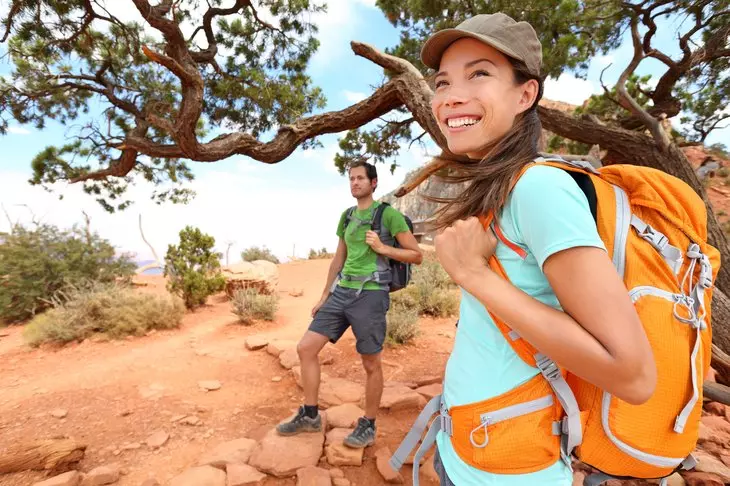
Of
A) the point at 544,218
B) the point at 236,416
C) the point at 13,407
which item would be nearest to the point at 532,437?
the point at 544,218

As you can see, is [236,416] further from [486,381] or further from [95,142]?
[95,142]

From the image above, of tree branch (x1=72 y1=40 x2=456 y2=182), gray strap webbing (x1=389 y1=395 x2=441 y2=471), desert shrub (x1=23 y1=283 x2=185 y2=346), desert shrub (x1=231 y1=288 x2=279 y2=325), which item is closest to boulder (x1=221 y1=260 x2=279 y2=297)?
desert shrub (x1=231 y1=288 x2=279 y2=325)

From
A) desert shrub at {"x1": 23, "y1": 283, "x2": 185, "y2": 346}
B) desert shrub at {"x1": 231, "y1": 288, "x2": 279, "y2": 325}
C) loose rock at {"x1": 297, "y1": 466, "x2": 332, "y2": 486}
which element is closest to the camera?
loose rock at {"x1": 297, "y1": 466, "x2": 332, "y2": 486}

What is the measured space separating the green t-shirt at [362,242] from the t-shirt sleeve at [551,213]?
222 cm

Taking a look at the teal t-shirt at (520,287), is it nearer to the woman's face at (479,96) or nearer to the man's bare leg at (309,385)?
the woman's face at (479,96)

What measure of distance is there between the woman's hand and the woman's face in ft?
0.80

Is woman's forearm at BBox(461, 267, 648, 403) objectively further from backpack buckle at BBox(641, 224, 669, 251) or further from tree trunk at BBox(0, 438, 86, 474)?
tree trunk at BBox(0, 438, 86, 474)

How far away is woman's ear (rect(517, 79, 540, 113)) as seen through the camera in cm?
99

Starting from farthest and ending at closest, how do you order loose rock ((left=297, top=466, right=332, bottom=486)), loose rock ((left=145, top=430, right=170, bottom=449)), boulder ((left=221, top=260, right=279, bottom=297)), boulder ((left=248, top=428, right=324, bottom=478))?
A: boulder ((left=221, top=260, right=279, bottom=297)) < loose rock ((left=145, top=430, right=170, bottom=449)) < boulder ((left=248, top=428, right=324, bottom=478)) < loose rock ((left=297, top=466, right=332, bottom=486))

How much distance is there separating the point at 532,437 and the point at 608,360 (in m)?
0.30

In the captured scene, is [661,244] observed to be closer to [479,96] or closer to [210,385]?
[479,96]

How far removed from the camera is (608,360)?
675 millimetres

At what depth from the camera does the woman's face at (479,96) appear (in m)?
0.95

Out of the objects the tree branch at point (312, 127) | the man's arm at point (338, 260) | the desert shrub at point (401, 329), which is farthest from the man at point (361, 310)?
A: the desert shrub at point (401, 329)
